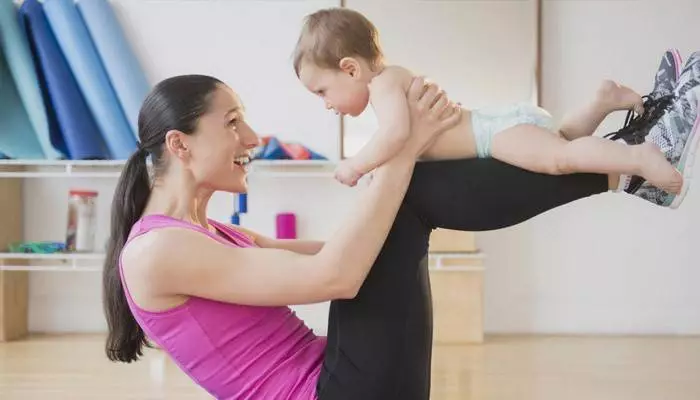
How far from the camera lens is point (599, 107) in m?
1.52

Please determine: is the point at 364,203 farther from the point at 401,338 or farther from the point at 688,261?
the point at 688,261

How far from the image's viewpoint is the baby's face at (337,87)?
1.62 meters

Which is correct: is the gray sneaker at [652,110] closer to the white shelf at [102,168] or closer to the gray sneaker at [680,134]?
the gray sneaker at [680,134]

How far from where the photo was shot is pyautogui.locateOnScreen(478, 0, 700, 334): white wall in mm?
3752

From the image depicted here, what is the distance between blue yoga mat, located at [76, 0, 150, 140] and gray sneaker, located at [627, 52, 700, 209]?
8.84 feet

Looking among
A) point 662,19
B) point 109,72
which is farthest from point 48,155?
point 662,19

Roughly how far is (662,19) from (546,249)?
124cm

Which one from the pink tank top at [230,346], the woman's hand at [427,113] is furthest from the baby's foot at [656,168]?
the pink tank top at [230,346]

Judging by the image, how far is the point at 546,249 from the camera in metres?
3.81

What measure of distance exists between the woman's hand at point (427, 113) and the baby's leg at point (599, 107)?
24 centimetres

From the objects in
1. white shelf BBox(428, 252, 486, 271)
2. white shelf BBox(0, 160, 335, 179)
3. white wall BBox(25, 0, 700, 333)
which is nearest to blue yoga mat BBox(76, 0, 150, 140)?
→ white wall BBox(25, 0, 700, 333)

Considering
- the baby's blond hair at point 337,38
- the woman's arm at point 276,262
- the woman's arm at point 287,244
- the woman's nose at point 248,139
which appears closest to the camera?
the woman's arm at point 276,262

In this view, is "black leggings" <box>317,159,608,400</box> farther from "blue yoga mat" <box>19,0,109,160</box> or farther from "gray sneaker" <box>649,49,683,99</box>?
"blue yoga mat" <box>19,0,109,160</box>

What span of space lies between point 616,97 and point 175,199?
871 millimetres
